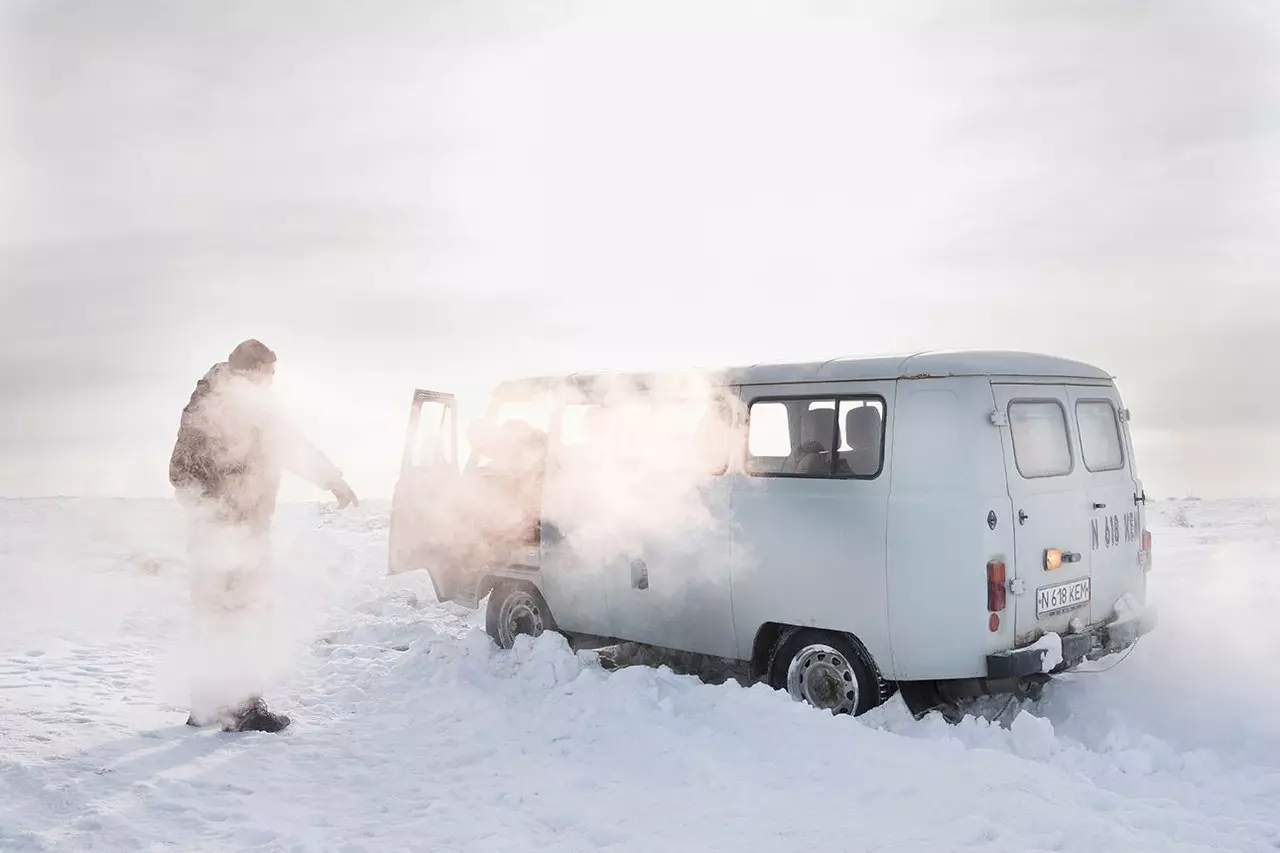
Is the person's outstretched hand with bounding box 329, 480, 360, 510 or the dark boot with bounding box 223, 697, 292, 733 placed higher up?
the person's outstretched hand with bounding box 329, 480, 360, 510

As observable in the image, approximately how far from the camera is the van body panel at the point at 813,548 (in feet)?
22.3

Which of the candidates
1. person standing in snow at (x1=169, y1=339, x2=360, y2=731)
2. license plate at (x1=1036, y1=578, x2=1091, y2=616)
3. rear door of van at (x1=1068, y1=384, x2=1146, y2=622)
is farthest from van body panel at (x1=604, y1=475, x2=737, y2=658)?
rear door of van at (x1=1068, y1=384, x2=1146, y2=622)

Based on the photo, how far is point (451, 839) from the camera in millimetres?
5293

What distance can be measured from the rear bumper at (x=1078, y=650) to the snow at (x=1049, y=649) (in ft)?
0.07

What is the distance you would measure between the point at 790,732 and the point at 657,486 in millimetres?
2381

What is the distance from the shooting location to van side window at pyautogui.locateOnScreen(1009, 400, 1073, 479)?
6836 millimetres

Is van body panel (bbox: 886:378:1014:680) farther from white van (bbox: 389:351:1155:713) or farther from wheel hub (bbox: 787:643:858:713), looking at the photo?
wheel hub (bbox: 787:643:858:713)

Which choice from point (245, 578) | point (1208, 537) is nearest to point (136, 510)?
point (245, 578)

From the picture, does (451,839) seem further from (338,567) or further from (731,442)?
(338,567)

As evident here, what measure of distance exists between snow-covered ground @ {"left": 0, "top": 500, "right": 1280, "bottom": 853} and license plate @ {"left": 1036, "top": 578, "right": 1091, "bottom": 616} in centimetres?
73

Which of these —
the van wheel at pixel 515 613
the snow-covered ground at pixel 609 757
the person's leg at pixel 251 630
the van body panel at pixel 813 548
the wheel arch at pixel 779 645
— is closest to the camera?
the snow-covered ground at pixel 609 757

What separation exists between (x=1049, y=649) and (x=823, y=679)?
5.02 ft

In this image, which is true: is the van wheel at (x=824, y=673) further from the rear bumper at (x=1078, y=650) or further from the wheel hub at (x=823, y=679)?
the rear bumper at (x=1078, y=650)

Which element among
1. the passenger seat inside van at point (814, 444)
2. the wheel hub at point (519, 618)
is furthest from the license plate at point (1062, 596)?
the wheel hub at point (519, 618)
